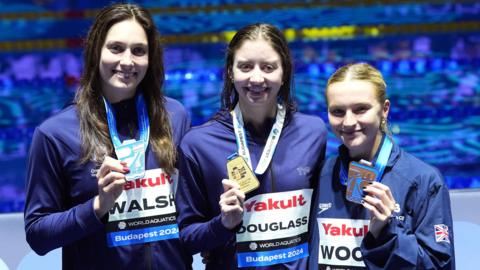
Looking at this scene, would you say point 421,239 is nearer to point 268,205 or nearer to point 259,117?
point 268,205

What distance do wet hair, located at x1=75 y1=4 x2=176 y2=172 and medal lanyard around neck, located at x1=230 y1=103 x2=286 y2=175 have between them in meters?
0.25

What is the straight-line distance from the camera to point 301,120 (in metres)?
2.71

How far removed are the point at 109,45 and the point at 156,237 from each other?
69 centimetres

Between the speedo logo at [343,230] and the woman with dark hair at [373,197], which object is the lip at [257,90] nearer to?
the woman with dark hair at [373,197]

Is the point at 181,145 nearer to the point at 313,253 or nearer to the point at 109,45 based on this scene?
the point at 109,45

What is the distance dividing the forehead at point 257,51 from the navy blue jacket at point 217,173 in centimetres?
24

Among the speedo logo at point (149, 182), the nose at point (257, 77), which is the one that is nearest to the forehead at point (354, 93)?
the nose at point (257, 77)

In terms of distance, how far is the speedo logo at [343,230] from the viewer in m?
2.39

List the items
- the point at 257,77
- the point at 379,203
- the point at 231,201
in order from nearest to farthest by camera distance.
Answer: the point at 379,203
the point at 231,201
the point at 257,77

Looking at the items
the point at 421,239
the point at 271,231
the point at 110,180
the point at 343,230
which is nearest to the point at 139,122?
the point at 110,180

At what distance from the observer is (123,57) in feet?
8.39

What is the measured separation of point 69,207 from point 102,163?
245 millimetres

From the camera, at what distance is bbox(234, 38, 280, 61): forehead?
8.29 feet

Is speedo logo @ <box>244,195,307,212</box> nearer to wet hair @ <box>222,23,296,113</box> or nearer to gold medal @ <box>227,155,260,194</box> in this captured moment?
gold medal @ <box>227,155,260,194</box>
